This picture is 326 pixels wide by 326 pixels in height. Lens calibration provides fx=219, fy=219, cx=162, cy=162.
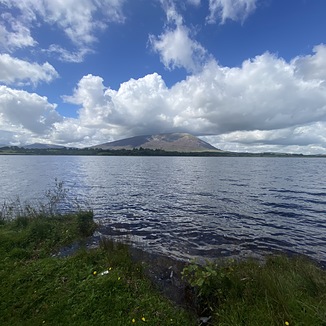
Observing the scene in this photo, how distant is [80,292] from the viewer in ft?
20.3

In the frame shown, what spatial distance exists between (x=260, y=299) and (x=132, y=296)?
11.3ft

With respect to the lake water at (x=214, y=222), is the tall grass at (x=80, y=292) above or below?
above

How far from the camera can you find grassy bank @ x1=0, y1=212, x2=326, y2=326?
5188 mm

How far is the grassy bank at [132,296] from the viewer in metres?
5.19

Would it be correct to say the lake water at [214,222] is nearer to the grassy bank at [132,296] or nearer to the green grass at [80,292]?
the green grass at [80,292]

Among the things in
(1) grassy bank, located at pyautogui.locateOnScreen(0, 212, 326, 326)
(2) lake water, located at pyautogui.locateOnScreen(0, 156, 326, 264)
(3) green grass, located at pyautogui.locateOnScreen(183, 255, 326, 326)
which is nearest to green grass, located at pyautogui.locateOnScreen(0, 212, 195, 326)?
(1) grassy bank, located at pyautogui.locateOnScreen(0, 212, 326, 326)

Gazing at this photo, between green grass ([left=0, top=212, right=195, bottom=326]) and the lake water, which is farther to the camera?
the lake water

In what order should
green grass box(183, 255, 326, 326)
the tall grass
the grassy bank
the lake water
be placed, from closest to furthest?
green grass box(183, 255, 326, 326) → the grassy bank → the tall grass → the lake water

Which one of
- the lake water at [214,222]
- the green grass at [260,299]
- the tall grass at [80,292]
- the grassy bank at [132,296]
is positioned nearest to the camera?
the green grass at [260,299]

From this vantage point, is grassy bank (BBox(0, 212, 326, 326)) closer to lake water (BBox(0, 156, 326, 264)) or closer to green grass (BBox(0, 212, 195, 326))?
green grass (BBox(0, 212, 195, 326))

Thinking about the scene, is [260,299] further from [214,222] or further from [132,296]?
[214,222]

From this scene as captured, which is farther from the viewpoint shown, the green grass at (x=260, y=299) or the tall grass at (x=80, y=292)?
the tall grass at (x=80, y=292)

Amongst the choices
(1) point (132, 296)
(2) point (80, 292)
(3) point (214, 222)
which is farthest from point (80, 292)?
(3) point (214, 222)

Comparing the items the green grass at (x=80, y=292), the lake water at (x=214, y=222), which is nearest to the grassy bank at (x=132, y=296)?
the green grass at (x=80, y=292)
